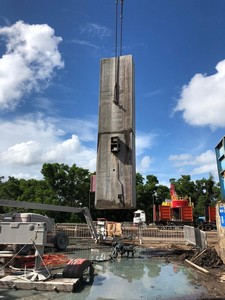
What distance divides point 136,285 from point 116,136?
7408mm

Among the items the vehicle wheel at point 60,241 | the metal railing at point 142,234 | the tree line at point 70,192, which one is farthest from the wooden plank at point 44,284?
the tree line at point 70,192

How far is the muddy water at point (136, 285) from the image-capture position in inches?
283

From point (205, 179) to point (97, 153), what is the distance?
57658mm

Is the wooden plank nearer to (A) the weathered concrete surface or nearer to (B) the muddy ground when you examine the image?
(B) the muddy ground

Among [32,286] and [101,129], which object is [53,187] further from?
[32,286]

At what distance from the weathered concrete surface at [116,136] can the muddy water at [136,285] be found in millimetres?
3003

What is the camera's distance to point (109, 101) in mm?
15172

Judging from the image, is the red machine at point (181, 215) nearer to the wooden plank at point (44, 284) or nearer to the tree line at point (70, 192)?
the tree line at point (70, 192)

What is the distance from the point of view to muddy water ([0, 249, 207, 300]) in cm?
718

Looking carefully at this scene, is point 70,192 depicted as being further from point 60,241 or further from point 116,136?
point 116,136

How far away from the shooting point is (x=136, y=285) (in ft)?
27.9

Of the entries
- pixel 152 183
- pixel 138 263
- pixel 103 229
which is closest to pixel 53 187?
pixel 152 183

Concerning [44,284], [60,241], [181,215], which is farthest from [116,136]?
[181,215]

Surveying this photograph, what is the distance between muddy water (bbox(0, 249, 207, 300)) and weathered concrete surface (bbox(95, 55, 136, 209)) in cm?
300
